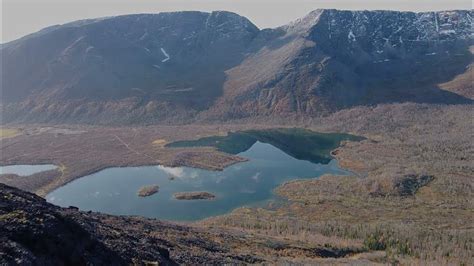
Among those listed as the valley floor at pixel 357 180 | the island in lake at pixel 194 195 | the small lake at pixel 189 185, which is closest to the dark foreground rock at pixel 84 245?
the valley floor at pixel 357 180

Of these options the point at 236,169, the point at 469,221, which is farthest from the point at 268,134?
the point at 469,221

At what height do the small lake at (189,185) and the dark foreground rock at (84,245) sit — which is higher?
the dark foreground rock at (84,245)

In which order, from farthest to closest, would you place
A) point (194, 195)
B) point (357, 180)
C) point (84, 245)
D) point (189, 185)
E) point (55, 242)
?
1. point (189, 185)
2. point (357, 180)
3. point (194, 195)
4. point (84, 245)
5. point (55, 242)

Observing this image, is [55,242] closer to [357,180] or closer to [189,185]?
[189,185]

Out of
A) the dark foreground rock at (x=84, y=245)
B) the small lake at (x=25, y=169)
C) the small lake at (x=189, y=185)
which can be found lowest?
the small lake at (x=189, y=185)

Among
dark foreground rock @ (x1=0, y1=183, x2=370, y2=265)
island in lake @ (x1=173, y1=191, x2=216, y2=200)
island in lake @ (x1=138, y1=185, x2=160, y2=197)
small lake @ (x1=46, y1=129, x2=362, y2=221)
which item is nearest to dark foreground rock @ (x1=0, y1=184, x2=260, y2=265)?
dark foreground rock @ (x1=0, y1=183, x2=370, y2=265)

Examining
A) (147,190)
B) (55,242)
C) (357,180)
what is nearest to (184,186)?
(147,190)

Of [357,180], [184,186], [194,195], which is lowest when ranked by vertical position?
[357,180]

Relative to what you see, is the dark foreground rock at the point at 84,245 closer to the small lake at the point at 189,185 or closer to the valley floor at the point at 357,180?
the valley floor at the point at 357,180

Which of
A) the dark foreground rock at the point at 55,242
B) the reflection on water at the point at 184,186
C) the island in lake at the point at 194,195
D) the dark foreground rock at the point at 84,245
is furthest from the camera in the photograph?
the island in lake at the point at 194,195
